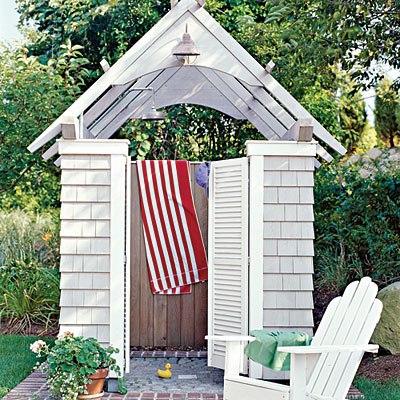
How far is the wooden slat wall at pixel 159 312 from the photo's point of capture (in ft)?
25.9

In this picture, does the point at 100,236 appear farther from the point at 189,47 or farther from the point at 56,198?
the point at 56,198

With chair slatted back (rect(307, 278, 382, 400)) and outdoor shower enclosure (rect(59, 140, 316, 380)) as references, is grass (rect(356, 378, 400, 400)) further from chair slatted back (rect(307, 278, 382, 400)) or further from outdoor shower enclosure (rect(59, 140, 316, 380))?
chair slatted back (rect(307, 278, 382, 400))

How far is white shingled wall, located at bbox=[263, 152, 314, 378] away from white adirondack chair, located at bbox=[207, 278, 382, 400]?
898 millimetres

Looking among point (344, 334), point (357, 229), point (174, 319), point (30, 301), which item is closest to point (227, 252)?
point (174, 319)

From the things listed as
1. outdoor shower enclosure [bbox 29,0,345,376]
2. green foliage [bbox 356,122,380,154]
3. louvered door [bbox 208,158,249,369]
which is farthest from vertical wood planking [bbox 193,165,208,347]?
green foliage [bbox 356,122,380,154]

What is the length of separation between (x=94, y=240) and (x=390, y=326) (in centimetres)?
282

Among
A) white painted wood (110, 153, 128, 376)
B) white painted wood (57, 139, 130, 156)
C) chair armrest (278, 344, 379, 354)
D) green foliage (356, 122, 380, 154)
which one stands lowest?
chair armrest (278, 344, 379, 354)

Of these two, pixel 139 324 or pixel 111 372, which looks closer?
pixel 111 372

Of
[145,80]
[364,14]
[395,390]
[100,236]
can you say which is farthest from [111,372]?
[364,14]

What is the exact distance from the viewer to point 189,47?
572cm

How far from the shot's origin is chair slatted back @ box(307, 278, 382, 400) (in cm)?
456

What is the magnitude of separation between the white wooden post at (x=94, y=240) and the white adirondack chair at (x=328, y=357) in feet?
4.48

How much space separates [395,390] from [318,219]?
10.8 ft

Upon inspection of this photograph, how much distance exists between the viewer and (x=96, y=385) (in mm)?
5547
